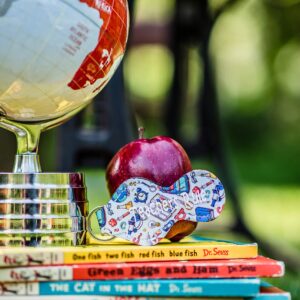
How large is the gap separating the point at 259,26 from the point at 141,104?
2407mm

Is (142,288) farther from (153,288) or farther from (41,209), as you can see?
(41,209)

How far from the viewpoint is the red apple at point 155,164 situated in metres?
1.70

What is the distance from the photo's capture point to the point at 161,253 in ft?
5.01

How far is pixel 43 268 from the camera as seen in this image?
1438 mm

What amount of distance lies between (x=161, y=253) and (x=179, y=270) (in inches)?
2.8

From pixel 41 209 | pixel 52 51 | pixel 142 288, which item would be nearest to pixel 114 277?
pixel 142 288

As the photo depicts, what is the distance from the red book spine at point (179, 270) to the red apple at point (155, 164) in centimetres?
21

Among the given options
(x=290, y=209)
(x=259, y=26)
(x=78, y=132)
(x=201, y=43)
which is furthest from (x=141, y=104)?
(x=78, y=132)

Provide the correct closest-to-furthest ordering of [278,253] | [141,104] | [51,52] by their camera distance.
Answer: [51,52], [278,253], [141,104]

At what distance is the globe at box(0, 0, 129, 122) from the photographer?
157cm

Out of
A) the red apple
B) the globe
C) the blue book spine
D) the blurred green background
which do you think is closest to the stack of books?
the blue book spine

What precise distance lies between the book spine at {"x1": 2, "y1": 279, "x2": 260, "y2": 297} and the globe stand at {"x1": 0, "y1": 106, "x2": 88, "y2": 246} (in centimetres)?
15

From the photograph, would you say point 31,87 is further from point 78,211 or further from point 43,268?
point 43,268

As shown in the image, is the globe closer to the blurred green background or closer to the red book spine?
the red book spine
